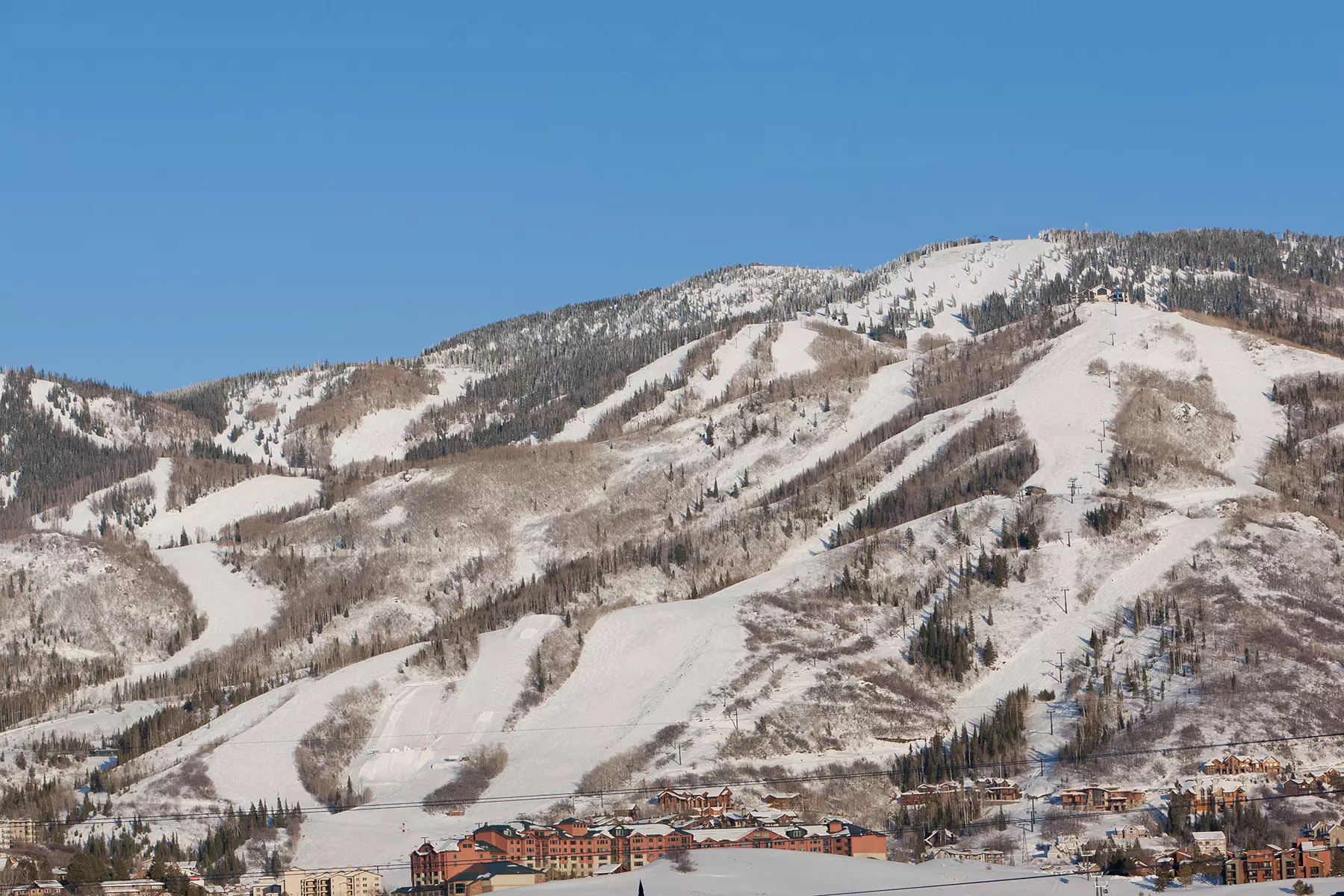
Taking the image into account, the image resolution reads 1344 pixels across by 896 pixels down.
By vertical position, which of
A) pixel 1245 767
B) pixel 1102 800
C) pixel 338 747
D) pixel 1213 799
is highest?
pixel 338 747

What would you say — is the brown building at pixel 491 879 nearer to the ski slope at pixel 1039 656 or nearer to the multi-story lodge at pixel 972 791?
the multi-story lodge at pixel 972 791

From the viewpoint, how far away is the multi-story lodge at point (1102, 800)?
152 metres

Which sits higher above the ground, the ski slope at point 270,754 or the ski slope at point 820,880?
the ski slope at point 270,754

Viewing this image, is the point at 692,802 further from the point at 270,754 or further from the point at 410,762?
the point at 270,754

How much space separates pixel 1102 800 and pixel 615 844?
1502 inches

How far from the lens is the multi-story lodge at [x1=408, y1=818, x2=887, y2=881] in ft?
440

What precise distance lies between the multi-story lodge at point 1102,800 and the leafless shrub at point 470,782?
1899 inches

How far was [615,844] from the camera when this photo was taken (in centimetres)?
13725

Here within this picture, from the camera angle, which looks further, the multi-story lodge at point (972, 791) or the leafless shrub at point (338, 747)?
the leafless shrub at point (338, 747)

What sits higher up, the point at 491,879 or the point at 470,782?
the point at 470,782

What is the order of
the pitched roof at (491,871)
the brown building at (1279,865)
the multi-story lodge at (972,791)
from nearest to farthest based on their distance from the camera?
the brown building at (1279,865) → the pitched roof at (491,871) → the multi-story lodge at (972,791)

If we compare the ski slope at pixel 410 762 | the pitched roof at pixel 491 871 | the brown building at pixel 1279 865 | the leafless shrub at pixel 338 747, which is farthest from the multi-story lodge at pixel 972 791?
the leafless shrub at pixel 338 747

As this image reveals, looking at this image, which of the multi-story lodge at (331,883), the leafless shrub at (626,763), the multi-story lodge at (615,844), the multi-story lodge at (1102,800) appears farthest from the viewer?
the leafless shrub at (626,763)

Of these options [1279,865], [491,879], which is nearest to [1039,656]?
[1279,865]
